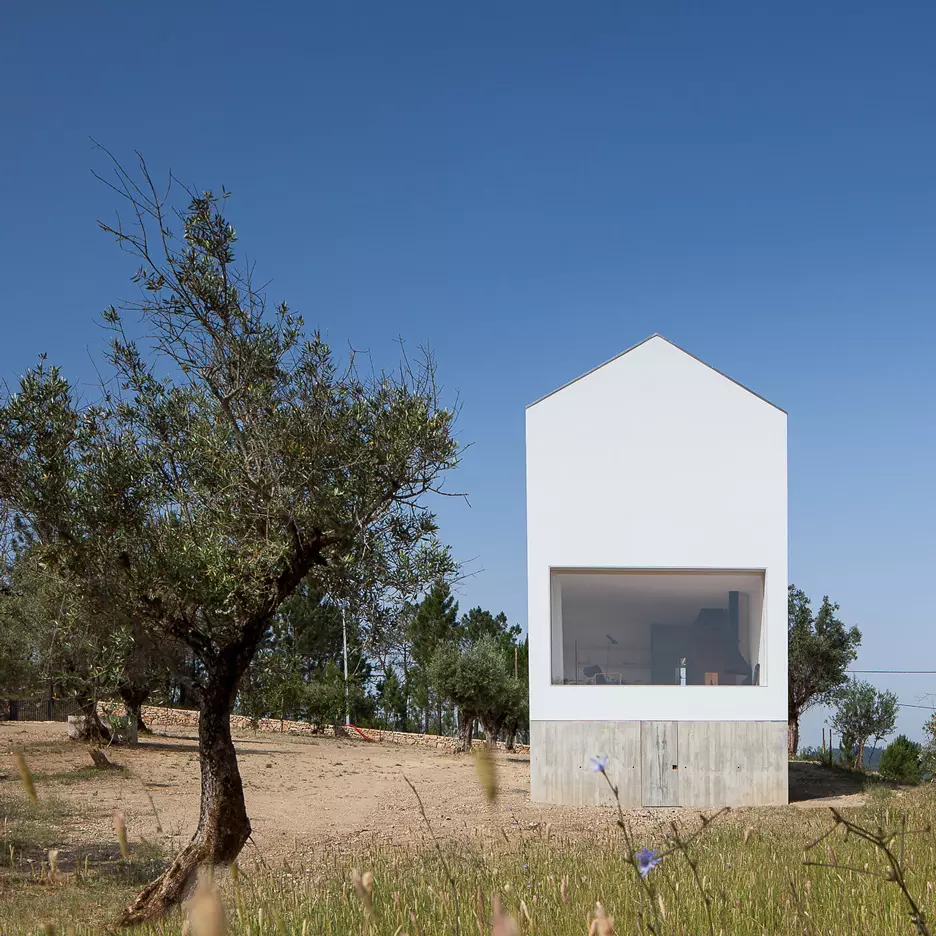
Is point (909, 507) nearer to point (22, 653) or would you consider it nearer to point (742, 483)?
point (742, 483)

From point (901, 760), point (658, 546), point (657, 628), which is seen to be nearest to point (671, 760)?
point (657, 628)

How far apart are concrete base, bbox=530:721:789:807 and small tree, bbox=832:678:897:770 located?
1351 cm

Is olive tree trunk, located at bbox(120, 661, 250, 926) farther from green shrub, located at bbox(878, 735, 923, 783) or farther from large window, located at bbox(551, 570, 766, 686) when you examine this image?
green shrub, located at bbox(878, 735, 923, 783)

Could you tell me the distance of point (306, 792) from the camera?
70.1 feet

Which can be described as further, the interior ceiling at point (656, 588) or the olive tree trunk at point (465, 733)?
the olive tree trunk at point (465, 733)

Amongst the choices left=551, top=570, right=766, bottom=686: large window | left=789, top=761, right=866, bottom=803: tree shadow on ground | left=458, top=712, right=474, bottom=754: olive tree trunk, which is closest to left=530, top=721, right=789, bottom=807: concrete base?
left=551, top=570, right=766, bottom=686: large window

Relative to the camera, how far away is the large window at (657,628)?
2014 cm

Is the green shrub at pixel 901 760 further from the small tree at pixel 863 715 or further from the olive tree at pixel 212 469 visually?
the olive tree at pixel 212 469

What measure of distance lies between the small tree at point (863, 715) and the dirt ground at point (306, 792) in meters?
3.68

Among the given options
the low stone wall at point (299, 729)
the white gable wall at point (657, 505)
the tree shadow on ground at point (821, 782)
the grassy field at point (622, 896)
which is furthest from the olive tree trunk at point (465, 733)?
the grassy field at point (622, 896)

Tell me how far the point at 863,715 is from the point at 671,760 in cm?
1547

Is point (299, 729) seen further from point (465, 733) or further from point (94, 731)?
point (94, 731)

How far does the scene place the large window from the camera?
20141mm

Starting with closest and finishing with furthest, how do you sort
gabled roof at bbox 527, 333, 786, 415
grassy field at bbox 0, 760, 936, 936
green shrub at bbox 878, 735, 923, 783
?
Result: 1. grassy field at bbox 0, 760, 936, 936
2. gabled roof at bbox 527, 333, 786, 415
3. green shrub at bbox 878, 735, 923, 783
